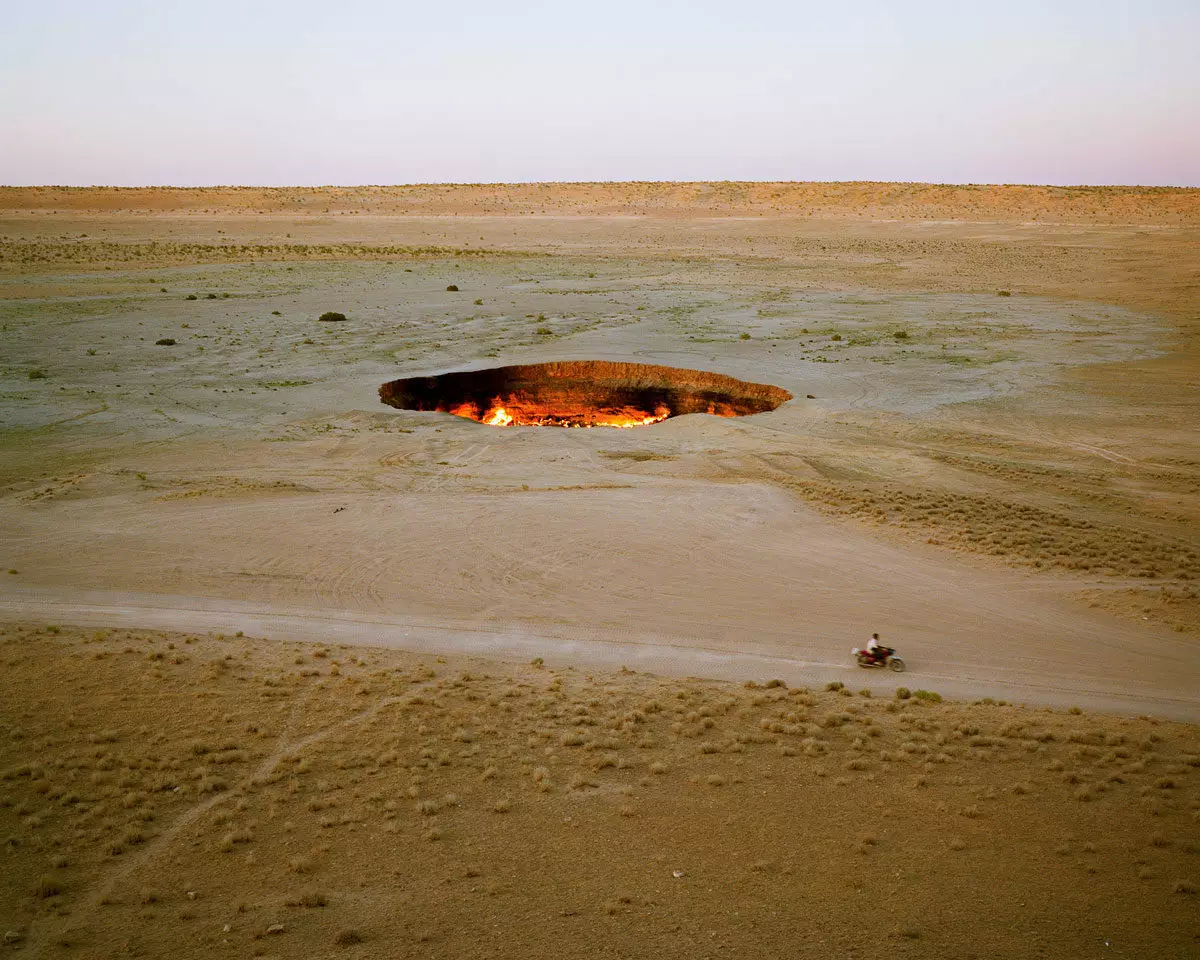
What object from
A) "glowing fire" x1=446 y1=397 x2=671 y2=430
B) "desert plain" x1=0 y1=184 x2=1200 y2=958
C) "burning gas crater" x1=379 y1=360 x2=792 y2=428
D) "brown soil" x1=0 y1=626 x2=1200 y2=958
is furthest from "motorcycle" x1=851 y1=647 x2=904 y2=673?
"glowing fire" x1=446 y1=397 x2=671 y2=430

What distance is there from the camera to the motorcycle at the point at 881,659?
11.6 meters

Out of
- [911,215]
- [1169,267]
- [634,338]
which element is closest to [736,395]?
[634,338]

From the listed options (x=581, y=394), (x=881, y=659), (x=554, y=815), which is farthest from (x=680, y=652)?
(x=581, y=394)

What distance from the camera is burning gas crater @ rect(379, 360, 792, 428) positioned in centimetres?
2730

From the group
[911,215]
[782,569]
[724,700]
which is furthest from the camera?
[911,215]

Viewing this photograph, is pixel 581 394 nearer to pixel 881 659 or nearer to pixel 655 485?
pixel 655 485

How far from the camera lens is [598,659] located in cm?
1198

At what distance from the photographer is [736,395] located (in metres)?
27.3

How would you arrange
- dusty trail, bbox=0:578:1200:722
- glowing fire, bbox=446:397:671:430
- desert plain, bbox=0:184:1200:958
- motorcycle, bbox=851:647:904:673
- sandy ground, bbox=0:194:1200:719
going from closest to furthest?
desert plain, bbox=0:184:1200:958
dusty trail, bbox=0:578:1200:722
motorcycle, bbox=851:647:904:673
sandy ground, bbox=0:194:1200:719
glowing fire, bbox=446:397:671:430

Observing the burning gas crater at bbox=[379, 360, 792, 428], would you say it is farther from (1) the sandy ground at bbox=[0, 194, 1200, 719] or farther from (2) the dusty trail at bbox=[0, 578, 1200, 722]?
(2) the dusty trail at bbox=[0, 578, 1200, 722]

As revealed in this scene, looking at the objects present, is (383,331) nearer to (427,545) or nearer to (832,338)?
(832,338)

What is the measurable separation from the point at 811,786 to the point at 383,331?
29930 millimetres

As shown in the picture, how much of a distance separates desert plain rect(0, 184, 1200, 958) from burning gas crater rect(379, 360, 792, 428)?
3.45 feet

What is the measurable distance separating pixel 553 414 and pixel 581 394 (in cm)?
121
